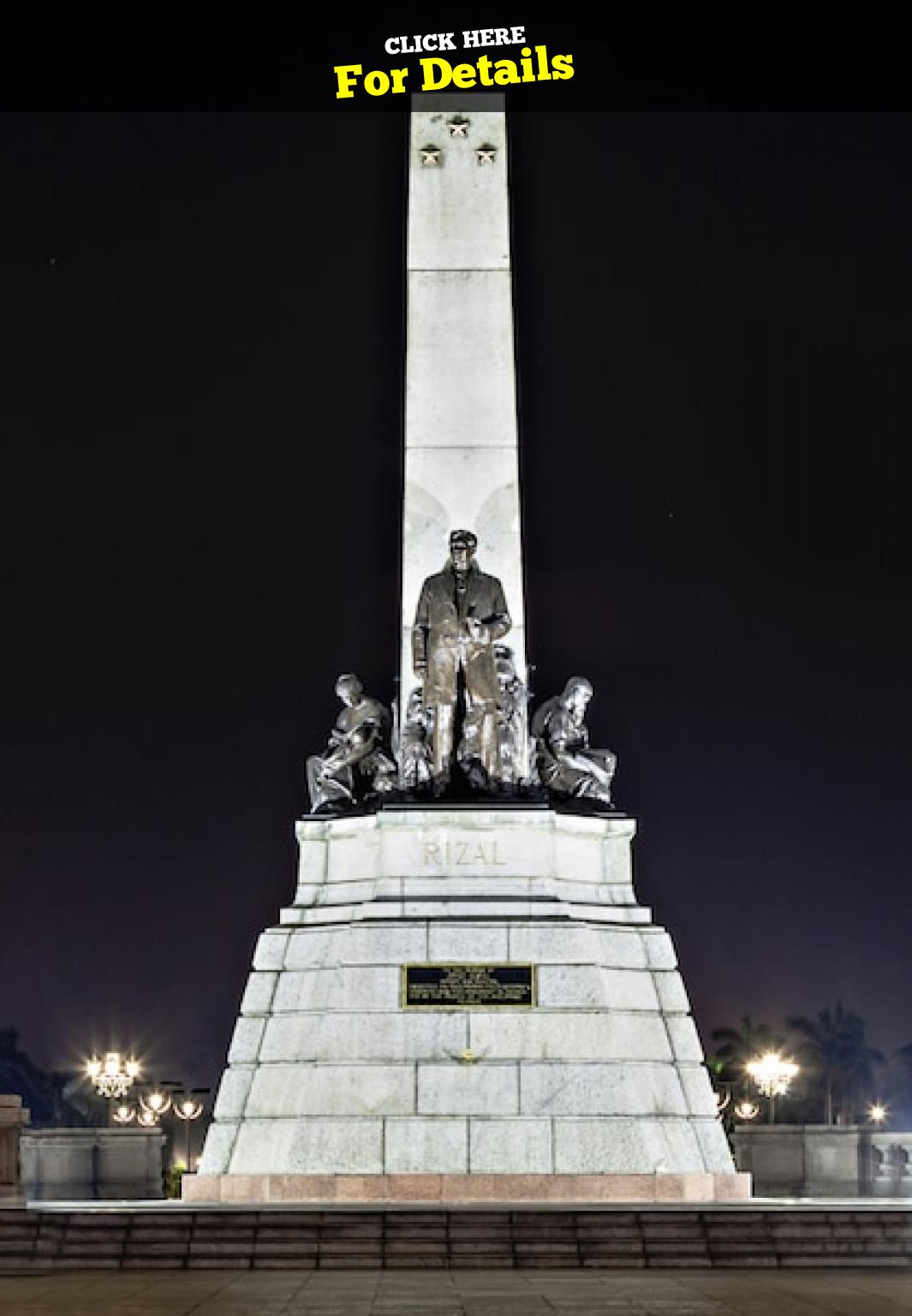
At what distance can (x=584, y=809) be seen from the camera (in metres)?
26.1

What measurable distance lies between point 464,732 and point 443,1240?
7386mm

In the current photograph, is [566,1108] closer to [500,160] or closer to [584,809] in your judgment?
[584,809]

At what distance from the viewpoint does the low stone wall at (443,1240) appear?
64.2ft

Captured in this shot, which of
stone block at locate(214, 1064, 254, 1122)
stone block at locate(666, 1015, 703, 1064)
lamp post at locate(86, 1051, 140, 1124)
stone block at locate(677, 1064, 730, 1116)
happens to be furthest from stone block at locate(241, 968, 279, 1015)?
lamp post at locate(86, 1051, 140, 1124)

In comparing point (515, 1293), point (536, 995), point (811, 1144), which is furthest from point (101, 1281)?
point (811, 1144)

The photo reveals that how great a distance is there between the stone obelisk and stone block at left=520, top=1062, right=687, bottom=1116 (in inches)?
202

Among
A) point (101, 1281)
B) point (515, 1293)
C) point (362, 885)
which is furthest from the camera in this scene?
point (362, 885)

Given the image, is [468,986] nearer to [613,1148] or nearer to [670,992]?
[613,1148]

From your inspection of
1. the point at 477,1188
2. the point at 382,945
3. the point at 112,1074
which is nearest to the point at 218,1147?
the point at 382,945

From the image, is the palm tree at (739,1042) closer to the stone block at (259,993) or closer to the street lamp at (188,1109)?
the street lamp at (188,1109)

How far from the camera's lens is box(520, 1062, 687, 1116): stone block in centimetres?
2348

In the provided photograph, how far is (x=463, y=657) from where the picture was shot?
84.8 feet

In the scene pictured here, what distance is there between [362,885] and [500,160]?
938 centimetres

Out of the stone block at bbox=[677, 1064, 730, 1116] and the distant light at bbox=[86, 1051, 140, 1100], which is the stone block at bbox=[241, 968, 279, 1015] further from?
the distant light at bbox=[86, 1051, 140, 1100]
